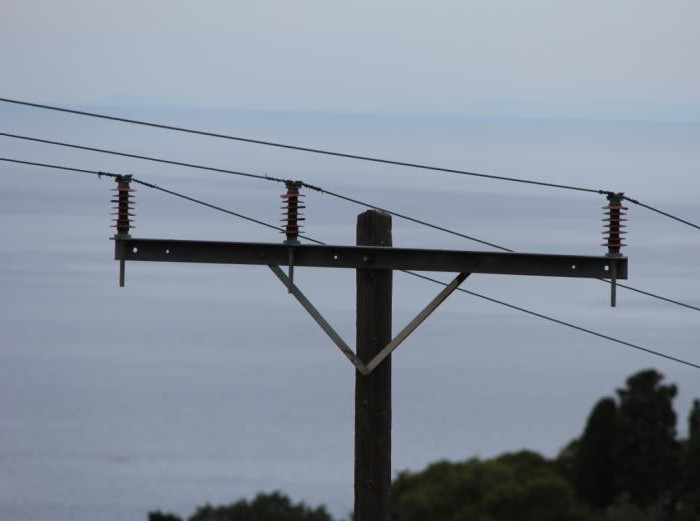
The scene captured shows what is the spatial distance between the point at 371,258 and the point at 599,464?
5653cm

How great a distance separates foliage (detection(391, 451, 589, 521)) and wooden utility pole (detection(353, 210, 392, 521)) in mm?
47130

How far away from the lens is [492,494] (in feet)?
205

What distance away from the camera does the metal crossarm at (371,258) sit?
45.2 ft

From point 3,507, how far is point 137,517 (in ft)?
70.1

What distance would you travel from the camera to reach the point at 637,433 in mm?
66000

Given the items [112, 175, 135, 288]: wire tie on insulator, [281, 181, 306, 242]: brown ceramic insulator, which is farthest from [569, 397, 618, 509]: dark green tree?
[112, 175, 135, 288]: wire tie on insulator

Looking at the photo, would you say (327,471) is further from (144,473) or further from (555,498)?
(555,498)

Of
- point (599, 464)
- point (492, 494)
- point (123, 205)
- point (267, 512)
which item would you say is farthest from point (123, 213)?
point (599, 464)

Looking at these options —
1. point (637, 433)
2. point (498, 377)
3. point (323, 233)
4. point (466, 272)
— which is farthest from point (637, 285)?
point (466, 272)

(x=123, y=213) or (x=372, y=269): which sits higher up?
(x=123, y=213)

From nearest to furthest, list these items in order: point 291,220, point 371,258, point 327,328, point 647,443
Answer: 1. point 327,328
2. point 371,258
3. point 291,220
4. point 647,443

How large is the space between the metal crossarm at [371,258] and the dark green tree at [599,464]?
53.7 metres

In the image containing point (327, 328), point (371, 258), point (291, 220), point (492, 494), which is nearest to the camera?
point (327, 328)

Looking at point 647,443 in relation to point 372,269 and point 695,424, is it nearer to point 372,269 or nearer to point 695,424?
point 695,424
